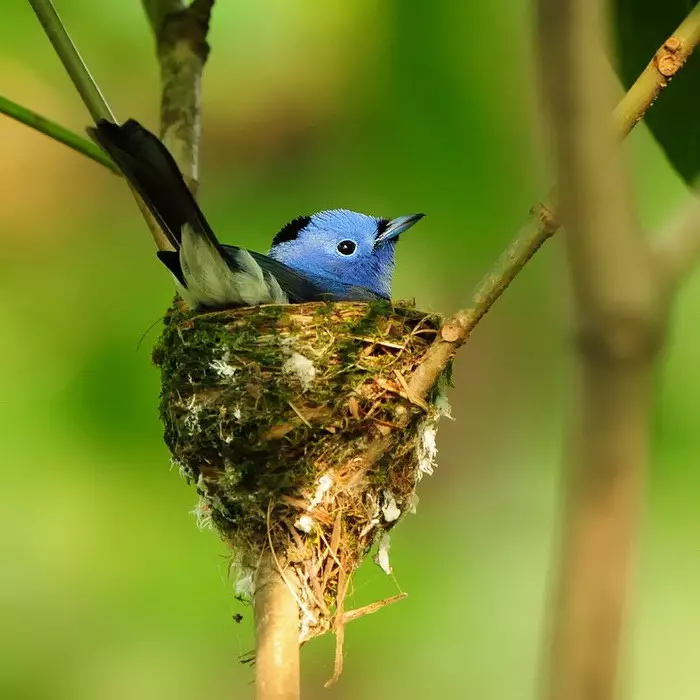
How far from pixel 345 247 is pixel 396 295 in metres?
0.77

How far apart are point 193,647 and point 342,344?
1709mm

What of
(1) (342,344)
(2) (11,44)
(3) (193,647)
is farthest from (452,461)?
(2) (11,44)

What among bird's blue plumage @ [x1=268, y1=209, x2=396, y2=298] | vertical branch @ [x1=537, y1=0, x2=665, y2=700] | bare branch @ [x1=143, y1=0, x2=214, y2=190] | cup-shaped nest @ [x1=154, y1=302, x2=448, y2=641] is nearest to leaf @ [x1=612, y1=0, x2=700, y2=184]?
cup-shaped nest @ [x1=154, y1=302, x2=448, y2=641]

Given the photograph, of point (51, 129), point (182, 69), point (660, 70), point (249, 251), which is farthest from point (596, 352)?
point (249, 251)

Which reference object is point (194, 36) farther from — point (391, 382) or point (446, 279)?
point (446, 279)

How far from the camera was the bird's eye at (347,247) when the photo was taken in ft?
12.5

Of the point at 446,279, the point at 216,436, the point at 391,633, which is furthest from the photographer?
the point at 446,279

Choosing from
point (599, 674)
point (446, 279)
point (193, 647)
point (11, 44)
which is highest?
point (11, 44)

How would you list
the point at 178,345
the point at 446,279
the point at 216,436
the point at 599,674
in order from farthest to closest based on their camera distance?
the point at 446,279
the point at 178,345
the point at 216,436
the point at 599,674

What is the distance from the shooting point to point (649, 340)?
0.73 metres

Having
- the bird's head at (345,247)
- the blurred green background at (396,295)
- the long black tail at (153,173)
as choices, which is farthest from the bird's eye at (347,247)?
the long black tail at (153,173)

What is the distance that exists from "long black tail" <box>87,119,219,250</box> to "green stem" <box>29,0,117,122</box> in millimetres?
166

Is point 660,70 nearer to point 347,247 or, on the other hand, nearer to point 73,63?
point 73,63

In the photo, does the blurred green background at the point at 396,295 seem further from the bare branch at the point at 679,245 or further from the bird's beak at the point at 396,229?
the bare branch at the point at 679,245
